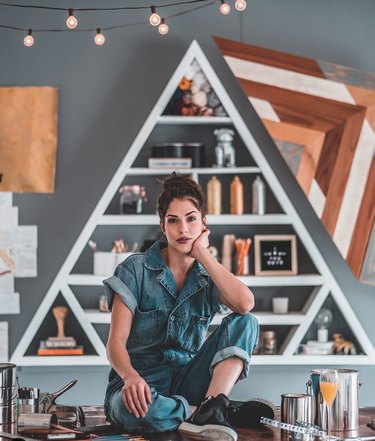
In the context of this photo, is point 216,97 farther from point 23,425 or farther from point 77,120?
point 23,425

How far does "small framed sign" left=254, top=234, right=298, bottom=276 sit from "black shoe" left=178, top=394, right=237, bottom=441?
205 cm

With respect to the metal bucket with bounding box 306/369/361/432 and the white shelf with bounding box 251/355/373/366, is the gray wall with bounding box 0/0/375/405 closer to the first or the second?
the white shelf with bounding box 251/355/373/366

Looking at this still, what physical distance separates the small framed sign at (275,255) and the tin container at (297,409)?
1.97 m

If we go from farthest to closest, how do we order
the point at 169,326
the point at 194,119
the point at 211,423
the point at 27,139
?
the point at 27,139 → the point at 194,119 → the point at 169,326 → the point at 211,423

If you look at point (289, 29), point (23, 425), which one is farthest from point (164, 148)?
point (23, 425)

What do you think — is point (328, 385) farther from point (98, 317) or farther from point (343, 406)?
point (98, 317)

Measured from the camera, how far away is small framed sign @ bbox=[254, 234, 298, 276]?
5027 millimetres

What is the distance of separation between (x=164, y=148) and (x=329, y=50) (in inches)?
47.7

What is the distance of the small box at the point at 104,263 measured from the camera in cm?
502

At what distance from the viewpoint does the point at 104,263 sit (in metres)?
5.02

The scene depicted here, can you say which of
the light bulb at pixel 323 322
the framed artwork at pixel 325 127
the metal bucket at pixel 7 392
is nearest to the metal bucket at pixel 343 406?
the metal bucket at pixel 7 392

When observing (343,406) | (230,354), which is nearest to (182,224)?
(230,354)

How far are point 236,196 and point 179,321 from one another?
70.7 inches

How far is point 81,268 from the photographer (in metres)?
5.20
